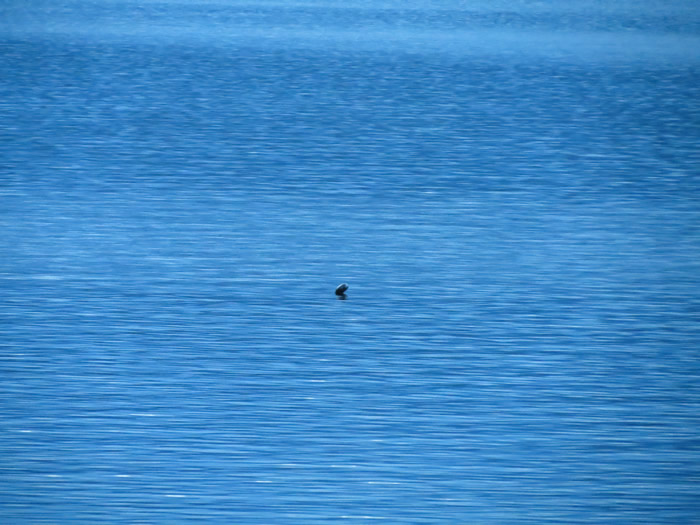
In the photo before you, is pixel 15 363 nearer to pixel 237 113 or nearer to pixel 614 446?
pixel 614 446

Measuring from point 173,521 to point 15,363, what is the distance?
0.98 meters

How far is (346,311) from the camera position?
12.0 feet

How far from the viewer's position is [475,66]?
10.9 m

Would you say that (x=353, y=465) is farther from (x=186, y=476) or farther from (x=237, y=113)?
(x=237, y=113)

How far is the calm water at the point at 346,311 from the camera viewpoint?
2.54 meters

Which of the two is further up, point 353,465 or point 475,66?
point 353,465

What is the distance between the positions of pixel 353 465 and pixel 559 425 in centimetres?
52

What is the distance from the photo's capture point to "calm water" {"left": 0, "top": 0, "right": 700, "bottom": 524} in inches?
100

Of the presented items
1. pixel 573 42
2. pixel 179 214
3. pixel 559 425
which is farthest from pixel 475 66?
pixel 559 425

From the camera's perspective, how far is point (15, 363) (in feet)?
10.3

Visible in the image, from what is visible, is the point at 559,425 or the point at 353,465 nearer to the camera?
the point at 353,465

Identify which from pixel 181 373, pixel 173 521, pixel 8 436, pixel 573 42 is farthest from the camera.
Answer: pixel 573 42

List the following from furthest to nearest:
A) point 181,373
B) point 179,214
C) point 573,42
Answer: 1. point 573,42
2. point 179,214
3. point 181,373

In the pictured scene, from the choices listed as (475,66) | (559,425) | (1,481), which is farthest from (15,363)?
(475,66)
